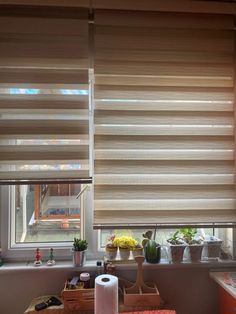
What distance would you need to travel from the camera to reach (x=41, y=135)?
4.83 ft

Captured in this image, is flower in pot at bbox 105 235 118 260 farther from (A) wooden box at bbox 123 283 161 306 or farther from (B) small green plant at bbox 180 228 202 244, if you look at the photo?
(B) small green plant at bbox 180 228 202 244

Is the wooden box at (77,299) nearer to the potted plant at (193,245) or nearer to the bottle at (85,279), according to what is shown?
the bottle at (85,279)

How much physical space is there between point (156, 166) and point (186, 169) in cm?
18

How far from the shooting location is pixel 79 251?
1.47 metres

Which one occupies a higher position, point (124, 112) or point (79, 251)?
point (124, 112)

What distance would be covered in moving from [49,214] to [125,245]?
1.65ft

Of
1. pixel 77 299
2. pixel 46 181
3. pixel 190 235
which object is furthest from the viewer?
pixel 190 235

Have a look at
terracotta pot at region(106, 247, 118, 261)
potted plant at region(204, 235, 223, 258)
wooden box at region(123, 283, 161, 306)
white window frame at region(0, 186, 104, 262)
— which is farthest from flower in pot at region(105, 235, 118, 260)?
potted plant at region(204, 235, 223, 258)

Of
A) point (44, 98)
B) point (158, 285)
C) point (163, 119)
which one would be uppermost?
point (44, 98)

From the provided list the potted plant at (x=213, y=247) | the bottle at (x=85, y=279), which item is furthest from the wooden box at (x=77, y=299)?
the potted plant at (x=213, y=247)

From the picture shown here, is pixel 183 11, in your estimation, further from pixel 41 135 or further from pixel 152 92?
pixel 41 135

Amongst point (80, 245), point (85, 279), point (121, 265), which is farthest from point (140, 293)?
point (80, 245)

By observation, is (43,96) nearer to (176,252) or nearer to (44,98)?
(44,98)

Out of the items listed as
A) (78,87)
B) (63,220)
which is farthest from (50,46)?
(63,220)
